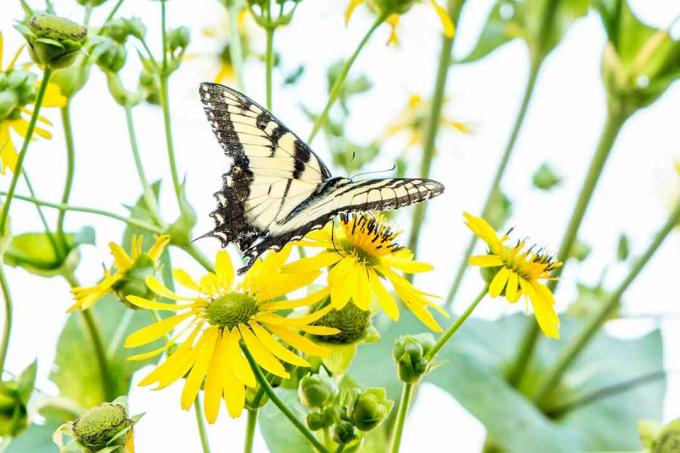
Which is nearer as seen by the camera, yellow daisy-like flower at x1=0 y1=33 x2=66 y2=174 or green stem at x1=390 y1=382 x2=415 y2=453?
green stem at x1=390 y1=382 x2=415 y2=453

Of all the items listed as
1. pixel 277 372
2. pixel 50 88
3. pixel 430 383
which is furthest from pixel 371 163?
pixel 277 372

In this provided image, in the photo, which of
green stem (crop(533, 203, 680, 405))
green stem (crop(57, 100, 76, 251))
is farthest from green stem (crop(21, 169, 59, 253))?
green stem (crop(533, 203, 680, 405))

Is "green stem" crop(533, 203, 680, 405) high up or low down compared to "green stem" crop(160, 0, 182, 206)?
down

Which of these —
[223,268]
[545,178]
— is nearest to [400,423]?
[223,268]

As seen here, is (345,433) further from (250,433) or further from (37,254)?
(37,254)

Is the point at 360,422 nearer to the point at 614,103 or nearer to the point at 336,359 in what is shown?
the point at 336,359

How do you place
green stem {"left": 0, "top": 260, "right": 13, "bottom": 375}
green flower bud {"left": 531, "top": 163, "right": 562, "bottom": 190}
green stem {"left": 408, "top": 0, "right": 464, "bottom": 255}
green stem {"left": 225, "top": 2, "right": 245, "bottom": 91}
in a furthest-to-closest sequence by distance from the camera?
green flower bud {"left": 531, "top": 163, "right": 562, "bottom": 190}
green stem {"left": 408, "top": 0, "right": 464, "bottom": 255}
green stem {"left": 225, "top": 2, "right": 245, "bottom": 91}
green stem {"left": 0, "top": 260, "right": 13, "bottom": 375}

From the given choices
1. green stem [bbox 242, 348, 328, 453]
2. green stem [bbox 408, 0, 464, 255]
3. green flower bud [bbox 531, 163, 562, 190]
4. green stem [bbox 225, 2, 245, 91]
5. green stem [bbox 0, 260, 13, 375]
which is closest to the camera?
green stem [bbox 242, 348, 328, 453]

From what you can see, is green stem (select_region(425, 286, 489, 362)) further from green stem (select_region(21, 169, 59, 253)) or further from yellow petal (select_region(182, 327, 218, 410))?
green stem (select_region(21, 169, 59, 253))
